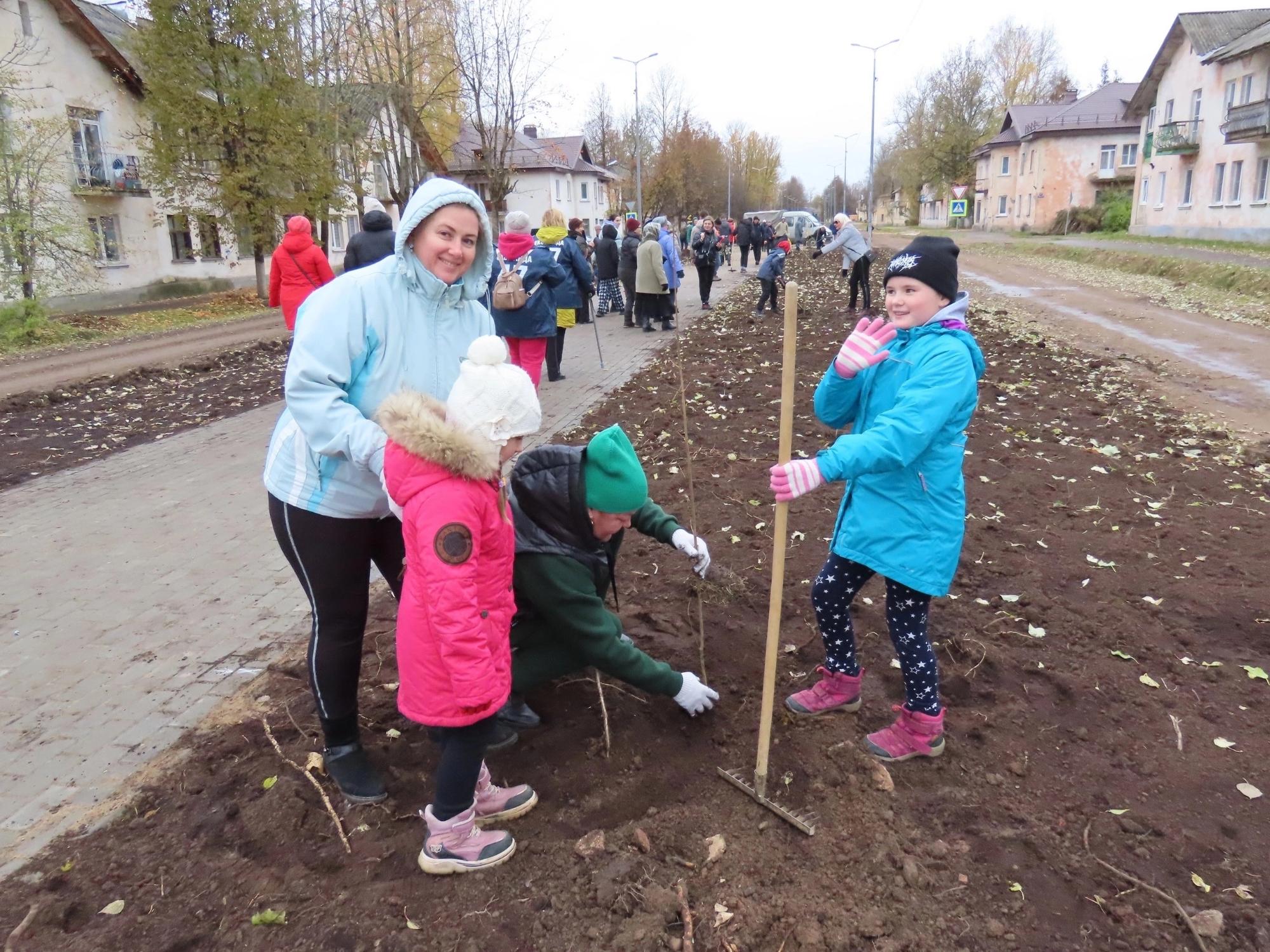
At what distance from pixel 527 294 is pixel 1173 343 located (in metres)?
9.93

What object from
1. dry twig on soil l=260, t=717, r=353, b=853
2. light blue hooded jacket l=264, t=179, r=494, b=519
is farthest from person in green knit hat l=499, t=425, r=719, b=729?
dry twig on soil l=260, t=717, r=353, b=853

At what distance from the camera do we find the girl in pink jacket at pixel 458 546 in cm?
212

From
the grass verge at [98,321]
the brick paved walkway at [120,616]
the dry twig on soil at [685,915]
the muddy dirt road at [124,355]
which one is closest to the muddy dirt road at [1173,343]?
the dry twig on soil at [685,915]

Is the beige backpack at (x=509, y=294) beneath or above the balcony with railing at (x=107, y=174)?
beneath

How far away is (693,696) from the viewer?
3027 millimetres

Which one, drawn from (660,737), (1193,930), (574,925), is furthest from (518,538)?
(1193,930)

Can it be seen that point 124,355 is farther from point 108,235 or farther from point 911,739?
point 911,739

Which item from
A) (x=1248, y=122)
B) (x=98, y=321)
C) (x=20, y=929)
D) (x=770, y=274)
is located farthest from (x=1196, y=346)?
(x=1248, y=122)

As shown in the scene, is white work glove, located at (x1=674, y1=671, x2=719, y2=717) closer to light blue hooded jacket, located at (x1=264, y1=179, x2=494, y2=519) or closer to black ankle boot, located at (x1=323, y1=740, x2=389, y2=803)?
black ankle boot, located at (x1=323, y1=740, x2=389, y2=803)

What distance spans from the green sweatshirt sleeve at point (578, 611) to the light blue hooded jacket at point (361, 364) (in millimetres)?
545

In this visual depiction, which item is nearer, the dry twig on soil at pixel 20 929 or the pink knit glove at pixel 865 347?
the dry twig on soil at pixel 20 929

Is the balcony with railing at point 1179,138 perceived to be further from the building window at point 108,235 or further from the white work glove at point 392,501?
the white work glove at point 392,501

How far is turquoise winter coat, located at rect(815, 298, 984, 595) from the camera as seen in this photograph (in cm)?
254

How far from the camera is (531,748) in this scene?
121 inches
